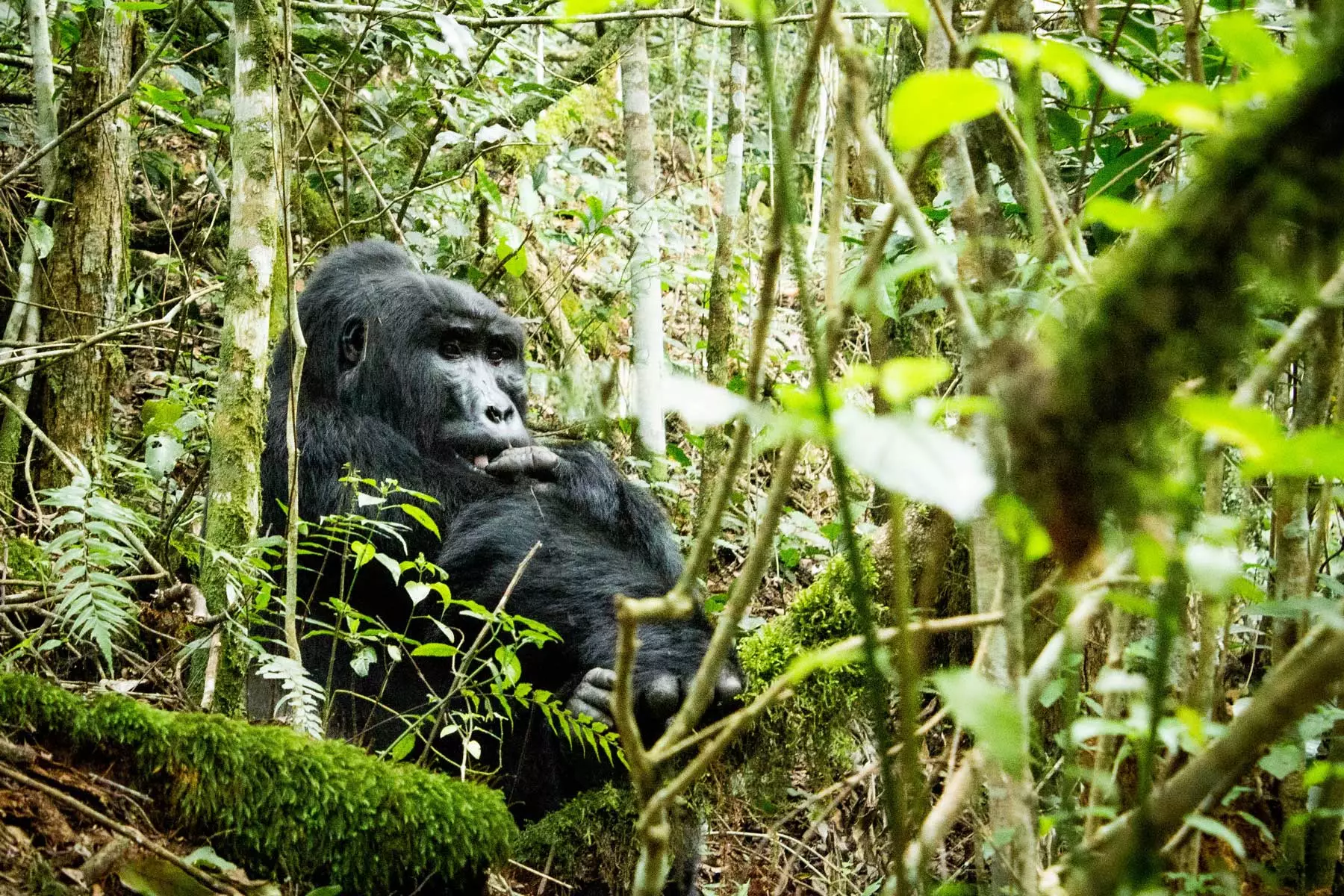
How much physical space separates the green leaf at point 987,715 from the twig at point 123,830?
60.6 inches

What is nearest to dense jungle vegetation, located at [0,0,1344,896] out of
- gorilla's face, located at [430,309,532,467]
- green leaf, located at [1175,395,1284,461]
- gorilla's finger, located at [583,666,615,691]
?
green leaf, located at [1175,395,1284,461]

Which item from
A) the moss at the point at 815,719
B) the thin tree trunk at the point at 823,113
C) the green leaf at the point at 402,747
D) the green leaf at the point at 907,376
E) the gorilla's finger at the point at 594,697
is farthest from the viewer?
the thin tree trunk at the point at 823,113

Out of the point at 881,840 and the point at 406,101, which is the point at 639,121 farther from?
the point at 881,840

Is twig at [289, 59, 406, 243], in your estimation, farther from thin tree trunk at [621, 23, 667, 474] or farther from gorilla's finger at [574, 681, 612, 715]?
gorilla's finger at [574, 681, 612, 715]

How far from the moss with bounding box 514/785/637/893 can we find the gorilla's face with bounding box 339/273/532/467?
138 cm

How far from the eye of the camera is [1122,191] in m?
2.72

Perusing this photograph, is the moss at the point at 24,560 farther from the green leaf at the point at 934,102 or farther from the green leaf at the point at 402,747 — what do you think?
the green leaf at the point at 934,102

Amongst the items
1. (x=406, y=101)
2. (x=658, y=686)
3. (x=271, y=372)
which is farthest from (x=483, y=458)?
(x=406, y=101)

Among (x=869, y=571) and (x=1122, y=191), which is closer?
(x=1122, y=191)

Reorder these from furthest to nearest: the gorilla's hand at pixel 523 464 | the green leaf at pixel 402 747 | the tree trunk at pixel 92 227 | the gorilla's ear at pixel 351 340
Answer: the tree trunk at pixel 92 227 → the gorilla's ear at pixel 351 340 → the gorilla's hand at pixel 523 464 → the green leaf at pixel 402 747

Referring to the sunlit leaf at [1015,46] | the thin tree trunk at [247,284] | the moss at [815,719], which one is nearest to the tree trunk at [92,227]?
the thin tree trunk at [247,284]

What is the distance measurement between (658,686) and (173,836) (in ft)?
4.33

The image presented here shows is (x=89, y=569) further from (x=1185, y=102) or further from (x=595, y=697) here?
(x=1185, y=102)

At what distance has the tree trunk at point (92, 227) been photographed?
4293 millimetres
